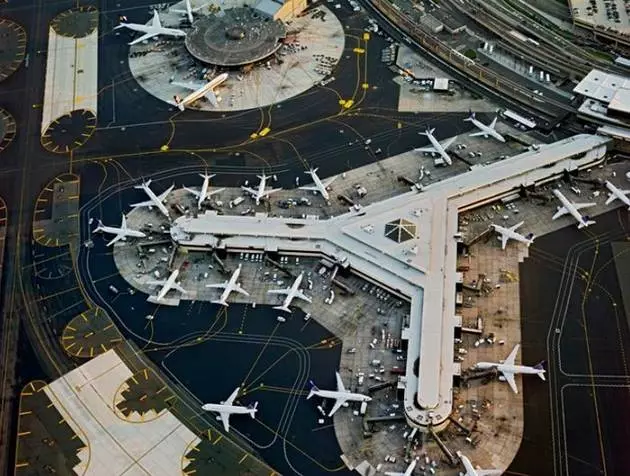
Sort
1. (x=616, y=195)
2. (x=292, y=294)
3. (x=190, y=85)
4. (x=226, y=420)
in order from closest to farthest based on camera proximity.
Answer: (x=226, y=420) < (x=292, y=294) < (x=616, y=195) < (x=190, y=85)

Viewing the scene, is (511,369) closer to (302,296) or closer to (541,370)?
(541,370)

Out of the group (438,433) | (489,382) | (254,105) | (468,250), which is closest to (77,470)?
(438,433)

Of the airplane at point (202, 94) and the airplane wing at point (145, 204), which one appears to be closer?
the airplane wing at point (145, 204)

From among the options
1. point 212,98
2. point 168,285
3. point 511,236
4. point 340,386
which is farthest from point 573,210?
point 212,98

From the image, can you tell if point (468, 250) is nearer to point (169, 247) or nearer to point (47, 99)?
point (169, 247)

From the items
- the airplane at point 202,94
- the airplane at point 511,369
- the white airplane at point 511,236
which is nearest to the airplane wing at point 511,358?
the airplane at point 511,369

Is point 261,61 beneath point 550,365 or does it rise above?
above

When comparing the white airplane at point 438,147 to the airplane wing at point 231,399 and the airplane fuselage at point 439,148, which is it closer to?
the airplane fuselage at point 439,148
